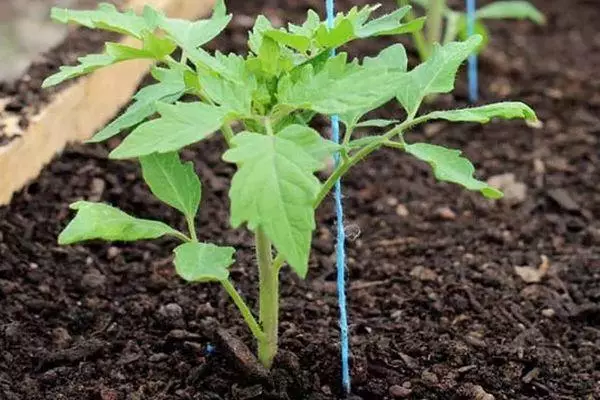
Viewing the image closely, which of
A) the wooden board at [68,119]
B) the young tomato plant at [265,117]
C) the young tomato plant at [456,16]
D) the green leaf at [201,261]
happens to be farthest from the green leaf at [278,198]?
the young tomato plant at [456,16]

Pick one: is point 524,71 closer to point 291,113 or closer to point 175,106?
point 291,113

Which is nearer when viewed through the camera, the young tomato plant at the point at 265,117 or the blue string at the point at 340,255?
the young tomato plant at the point at 265,117

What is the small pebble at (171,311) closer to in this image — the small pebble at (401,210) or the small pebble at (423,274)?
the small pebble at (423,274)

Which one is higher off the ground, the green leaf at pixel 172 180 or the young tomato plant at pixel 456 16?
the green leaf at pixel 172 180

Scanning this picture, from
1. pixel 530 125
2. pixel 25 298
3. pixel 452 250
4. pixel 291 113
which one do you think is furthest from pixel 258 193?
pixel 530 125

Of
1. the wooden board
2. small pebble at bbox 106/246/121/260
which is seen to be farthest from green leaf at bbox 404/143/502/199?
the wooden board

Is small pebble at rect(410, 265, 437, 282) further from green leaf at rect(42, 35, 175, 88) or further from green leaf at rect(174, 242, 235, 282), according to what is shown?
green leaf at rect(42, 35, 175, 88)

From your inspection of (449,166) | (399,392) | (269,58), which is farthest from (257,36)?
(399,392)
